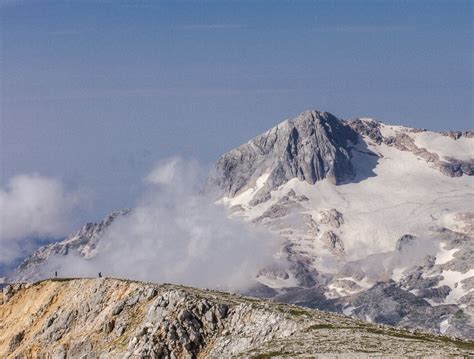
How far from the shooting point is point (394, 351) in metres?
143

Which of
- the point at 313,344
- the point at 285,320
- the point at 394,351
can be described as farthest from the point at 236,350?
the point at 394,351

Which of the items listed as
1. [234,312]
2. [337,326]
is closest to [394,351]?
[337,326]

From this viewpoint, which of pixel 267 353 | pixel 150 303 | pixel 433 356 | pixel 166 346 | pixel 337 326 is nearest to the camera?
pixel 433 356

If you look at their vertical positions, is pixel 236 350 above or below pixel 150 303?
below

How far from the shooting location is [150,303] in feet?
646

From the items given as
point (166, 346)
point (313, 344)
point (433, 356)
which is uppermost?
point (166, 346)

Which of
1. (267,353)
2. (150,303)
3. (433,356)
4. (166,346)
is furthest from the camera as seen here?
(150,303)

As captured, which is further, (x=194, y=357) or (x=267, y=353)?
(x=194, y=357)

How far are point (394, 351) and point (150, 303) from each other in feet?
214

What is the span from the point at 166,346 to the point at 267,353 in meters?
38.2

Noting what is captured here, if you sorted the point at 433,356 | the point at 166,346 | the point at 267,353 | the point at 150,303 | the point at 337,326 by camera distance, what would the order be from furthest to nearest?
the point at 150,303 → the point at 166,346 → the point at 337,326 → the point at 267,353 → the point at 433,356

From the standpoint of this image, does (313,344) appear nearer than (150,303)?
Yes

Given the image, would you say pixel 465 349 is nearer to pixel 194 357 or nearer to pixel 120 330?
pixel 194 357

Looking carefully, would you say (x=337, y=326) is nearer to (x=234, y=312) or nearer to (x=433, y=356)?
(x=234, y=312)
